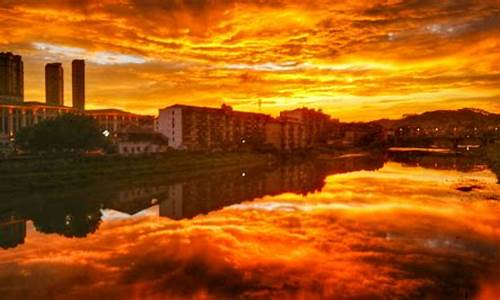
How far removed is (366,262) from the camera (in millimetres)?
14945

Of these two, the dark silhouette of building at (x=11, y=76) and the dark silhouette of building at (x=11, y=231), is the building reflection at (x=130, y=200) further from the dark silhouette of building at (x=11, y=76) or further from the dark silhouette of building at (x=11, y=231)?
the dark silhouette of building at (x=11, y=76)

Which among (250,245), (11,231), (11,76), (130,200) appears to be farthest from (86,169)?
(11,76)

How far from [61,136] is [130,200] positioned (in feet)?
51.2

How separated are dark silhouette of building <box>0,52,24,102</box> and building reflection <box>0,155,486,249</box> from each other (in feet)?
291

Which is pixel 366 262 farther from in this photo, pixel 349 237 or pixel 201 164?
pixel 201 164

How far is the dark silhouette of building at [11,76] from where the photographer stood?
115 m

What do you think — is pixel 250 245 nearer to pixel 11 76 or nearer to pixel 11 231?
pixel 11 231

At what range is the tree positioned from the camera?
42719mm

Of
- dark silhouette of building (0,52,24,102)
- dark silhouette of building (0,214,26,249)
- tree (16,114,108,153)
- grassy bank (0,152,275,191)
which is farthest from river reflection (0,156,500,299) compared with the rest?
dark silhouette of building (0,52,24,102)

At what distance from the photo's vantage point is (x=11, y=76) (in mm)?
118125

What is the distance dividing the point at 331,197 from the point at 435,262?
1637 centimetres

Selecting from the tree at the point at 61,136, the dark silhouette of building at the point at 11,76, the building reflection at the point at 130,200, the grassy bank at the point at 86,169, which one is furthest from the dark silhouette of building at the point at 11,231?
the dark silhouette of building at the point at 11,76

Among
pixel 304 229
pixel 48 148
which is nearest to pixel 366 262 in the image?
pixel 304 229

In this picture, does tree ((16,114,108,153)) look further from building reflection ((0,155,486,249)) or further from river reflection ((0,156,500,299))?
river reflection ((0,156,500,299))
